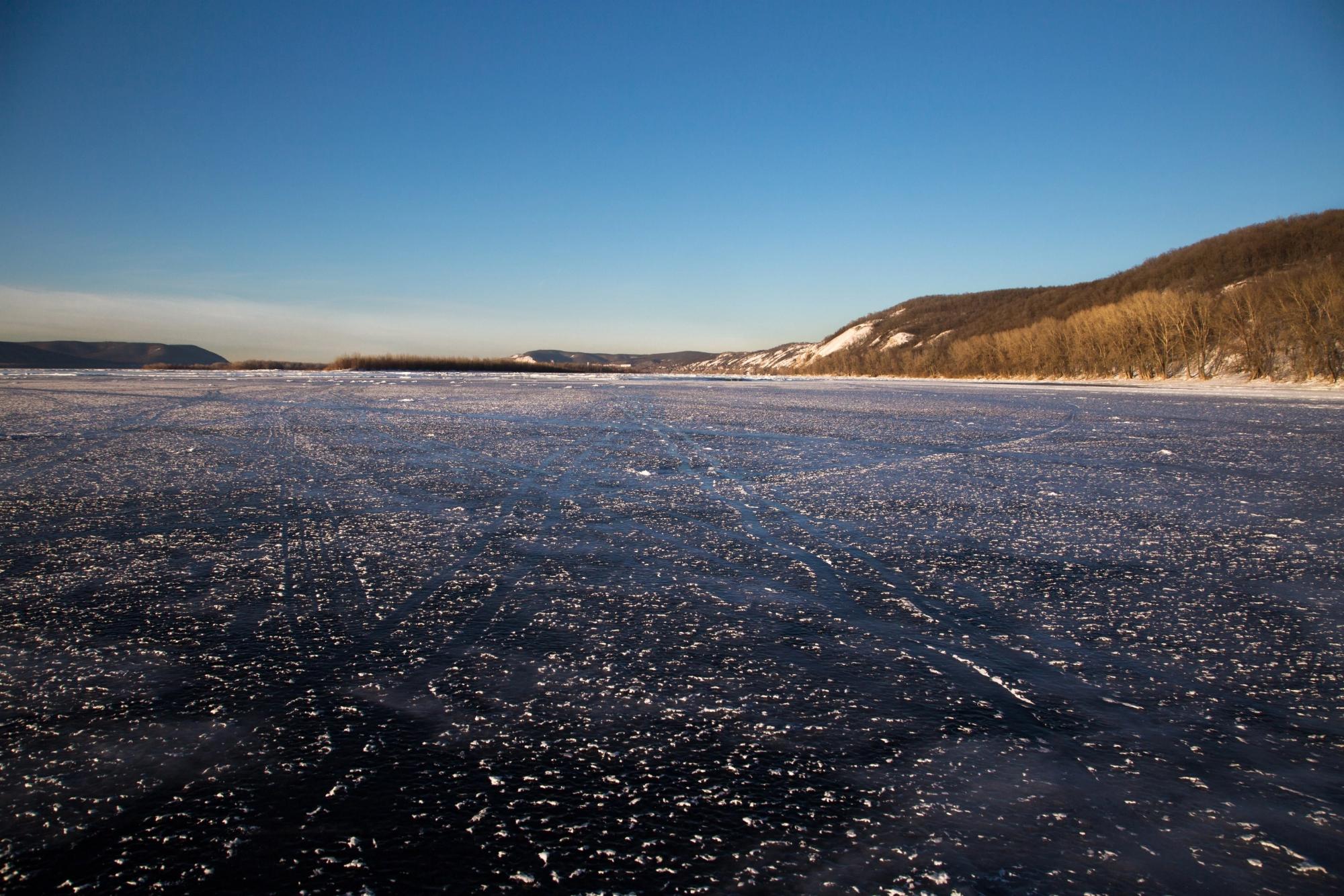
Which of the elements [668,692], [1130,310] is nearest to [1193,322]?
[1130,310]

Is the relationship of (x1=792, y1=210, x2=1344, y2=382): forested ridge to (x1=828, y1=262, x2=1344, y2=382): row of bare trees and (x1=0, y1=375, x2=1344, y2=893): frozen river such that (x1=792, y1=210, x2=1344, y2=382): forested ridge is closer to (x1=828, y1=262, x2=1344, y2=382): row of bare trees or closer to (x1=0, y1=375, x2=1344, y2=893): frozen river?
(x1=828, y1=262, x2=1344, y2=382): row of bare trees

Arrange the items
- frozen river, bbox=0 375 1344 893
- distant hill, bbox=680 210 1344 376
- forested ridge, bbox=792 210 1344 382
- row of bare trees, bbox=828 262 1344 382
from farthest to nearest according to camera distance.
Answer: distant hill, bbox=680 210 1344 376 → forested ridge, bbox=792 210 1344 382 → row of bare trees, bbox=828 262 1344 382 → frozen river, bbox=0 375 1344 893

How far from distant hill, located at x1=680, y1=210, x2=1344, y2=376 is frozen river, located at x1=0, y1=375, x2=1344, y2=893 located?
108ft

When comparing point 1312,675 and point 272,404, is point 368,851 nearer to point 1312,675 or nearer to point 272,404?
point 1312,675

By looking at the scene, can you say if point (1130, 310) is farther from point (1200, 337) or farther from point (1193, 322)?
point (1200, 337)

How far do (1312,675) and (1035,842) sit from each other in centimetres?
137

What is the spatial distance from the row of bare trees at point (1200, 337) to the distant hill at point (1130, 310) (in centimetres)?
10

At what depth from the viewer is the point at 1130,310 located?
39.1 metres

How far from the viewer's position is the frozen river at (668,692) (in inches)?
47.7

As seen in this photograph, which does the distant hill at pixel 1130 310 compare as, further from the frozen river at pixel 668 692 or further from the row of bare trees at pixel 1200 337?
the frozen river at pixel 668 692

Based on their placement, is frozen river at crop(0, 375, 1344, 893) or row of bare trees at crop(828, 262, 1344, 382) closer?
frozen river at crop(0, 375, 1344, 893)

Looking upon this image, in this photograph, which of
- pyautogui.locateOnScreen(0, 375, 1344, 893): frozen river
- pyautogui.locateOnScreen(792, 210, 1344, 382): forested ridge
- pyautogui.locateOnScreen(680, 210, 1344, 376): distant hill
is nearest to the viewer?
pyautogui.locateOnScreen(0, 375, 1344, 893): frozen river

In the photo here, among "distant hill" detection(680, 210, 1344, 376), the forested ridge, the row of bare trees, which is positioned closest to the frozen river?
the row of bare trees

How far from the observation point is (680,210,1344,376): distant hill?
3042cm
